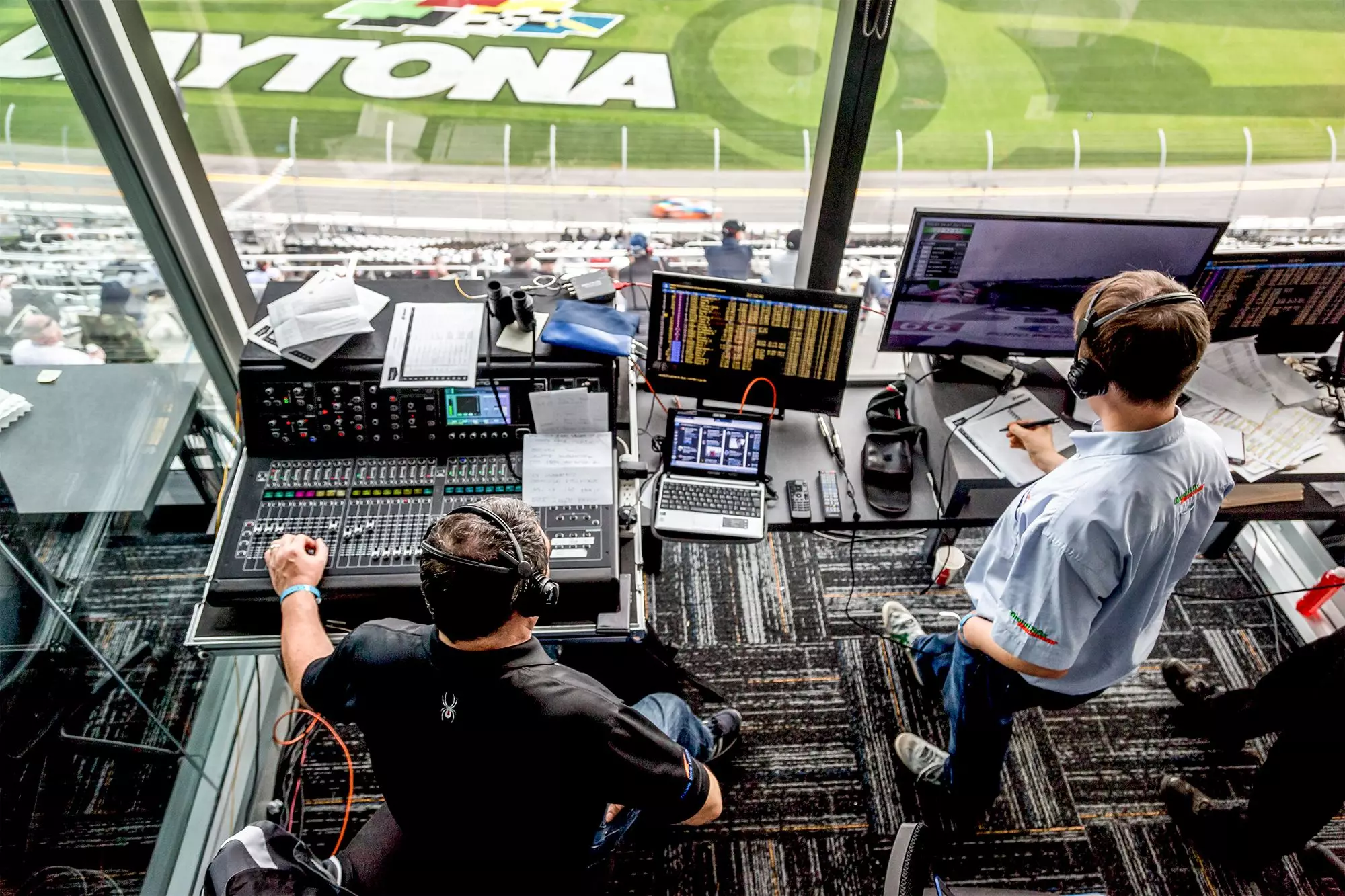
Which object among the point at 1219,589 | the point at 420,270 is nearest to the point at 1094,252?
the point at 1219,589

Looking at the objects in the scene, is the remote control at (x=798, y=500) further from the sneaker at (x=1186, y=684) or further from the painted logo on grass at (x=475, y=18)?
the painted logo on grass at (x=475, y=18)

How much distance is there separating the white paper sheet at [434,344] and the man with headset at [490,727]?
659mm

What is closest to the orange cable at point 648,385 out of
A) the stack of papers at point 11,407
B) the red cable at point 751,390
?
the red cable at point 751,390

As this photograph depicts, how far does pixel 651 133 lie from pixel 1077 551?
7.51 ft

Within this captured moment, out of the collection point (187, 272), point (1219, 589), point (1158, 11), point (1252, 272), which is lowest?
point (1219, 589)

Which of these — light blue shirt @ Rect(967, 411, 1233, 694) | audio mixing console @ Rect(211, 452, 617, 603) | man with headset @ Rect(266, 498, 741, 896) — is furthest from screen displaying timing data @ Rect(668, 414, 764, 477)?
man with headset @ Rect(266, 498, 741, 896)

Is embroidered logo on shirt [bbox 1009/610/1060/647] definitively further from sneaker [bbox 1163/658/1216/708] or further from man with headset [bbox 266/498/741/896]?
sneaker [bbox 1163/658/1216/708]

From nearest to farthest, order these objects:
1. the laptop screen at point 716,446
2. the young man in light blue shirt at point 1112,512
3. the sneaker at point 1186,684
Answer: the young man in light blue shirt at point 1112,512 < the laptop screen at point 716,446 < the sneaker at point 1186,684

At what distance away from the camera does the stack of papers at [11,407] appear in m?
1.61

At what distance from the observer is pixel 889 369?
2.74 m

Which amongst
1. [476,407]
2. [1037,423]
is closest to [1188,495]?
[1037,423]

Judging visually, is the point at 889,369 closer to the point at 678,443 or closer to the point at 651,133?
the point at 678,443

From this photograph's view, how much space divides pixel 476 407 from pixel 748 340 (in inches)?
30.0

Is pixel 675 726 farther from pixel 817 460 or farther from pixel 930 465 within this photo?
pixel 930 465
